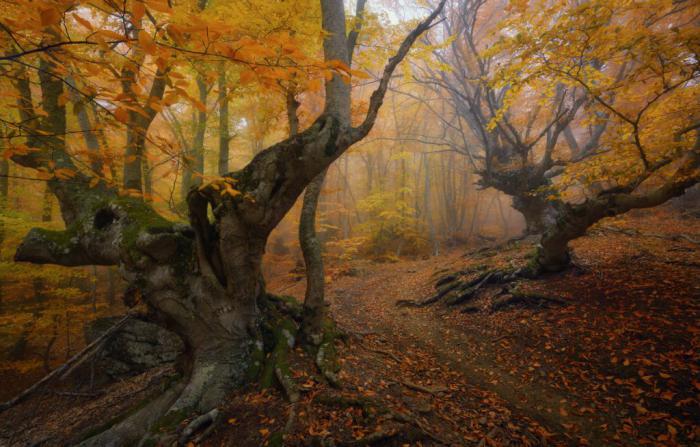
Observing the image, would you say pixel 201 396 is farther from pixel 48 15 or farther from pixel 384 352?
pixel 48 15

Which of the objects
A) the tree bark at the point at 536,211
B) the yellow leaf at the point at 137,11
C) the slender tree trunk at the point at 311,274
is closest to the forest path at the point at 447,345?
the slender tree trunk at the point at 311,274

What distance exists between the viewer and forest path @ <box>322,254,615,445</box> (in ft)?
12.3

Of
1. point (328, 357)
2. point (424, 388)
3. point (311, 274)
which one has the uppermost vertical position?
point (311, 274)

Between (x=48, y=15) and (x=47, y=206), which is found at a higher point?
(x=47, y=206)

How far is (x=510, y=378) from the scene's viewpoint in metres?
4.78

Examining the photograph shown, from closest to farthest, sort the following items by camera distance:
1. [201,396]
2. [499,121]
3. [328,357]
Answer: [201,396]
[328,357]
[499,121]

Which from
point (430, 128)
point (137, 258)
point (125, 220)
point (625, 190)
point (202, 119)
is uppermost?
point (430, 128)

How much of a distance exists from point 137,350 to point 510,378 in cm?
790

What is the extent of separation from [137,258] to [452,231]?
2102cm

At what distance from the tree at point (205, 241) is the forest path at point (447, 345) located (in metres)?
3.21

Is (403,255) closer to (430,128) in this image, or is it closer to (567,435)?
(430,128)

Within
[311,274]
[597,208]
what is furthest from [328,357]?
[597,208]

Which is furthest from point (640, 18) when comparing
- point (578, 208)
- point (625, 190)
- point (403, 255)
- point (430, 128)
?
point (430, 128)

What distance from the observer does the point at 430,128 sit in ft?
72.7
